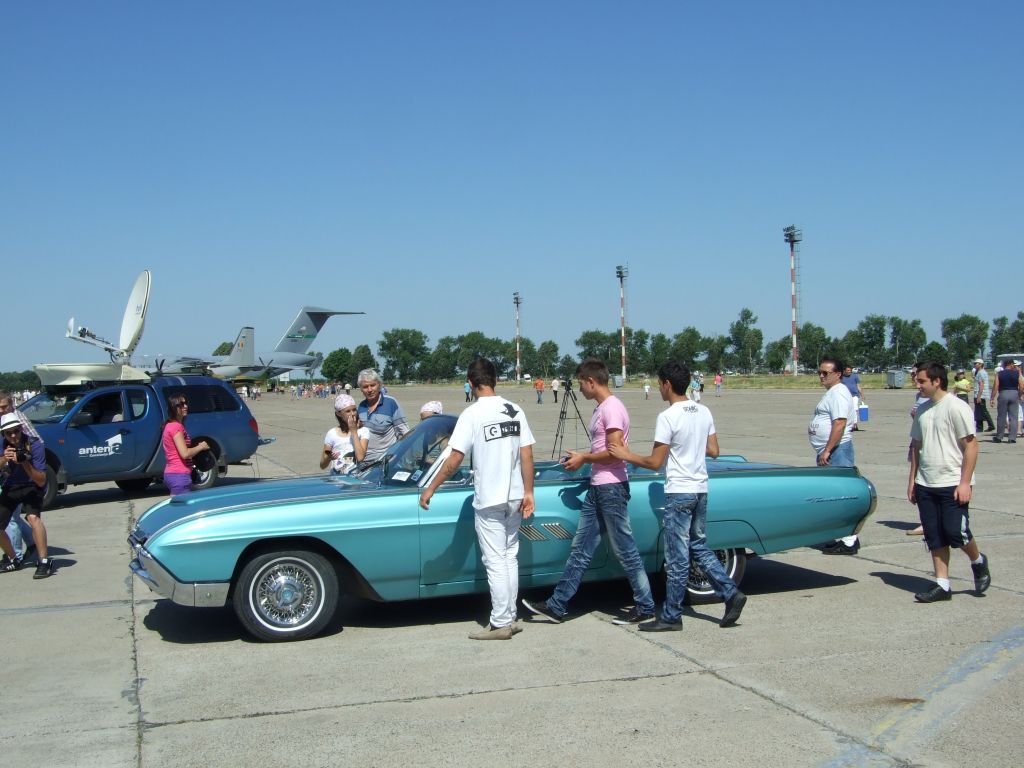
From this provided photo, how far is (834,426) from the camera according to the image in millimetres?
8227

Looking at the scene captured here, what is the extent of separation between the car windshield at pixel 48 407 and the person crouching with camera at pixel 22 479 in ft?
19.7

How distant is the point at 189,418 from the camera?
47.6ft

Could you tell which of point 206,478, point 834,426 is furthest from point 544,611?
point 206,478

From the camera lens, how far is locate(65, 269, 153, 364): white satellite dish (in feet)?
74.0

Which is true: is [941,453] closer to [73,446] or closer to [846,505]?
[846,505]

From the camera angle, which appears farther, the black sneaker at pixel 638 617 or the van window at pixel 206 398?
the van window at pixel 206 398

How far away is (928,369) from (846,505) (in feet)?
3.83

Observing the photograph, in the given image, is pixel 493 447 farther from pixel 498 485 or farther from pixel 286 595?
pixel 286 595

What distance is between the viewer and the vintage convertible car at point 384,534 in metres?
5.64

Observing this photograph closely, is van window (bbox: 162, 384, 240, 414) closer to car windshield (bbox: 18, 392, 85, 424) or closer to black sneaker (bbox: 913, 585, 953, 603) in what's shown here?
car windshield (bbox: 18, 392, 85, 424)

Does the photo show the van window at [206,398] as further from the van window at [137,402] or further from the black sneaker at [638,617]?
the black sneaker at [638,617]

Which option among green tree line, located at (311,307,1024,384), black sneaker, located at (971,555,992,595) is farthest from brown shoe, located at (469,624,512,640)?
green tree line, located at (311,307,1024,384)

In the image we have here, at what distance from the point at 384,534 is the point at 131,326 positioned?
19.9 m

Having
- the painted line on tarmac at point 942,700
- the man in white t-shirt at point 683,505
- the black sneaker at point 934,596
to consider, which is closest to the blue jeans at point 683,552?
the man in white t-shirt at point 683,505
